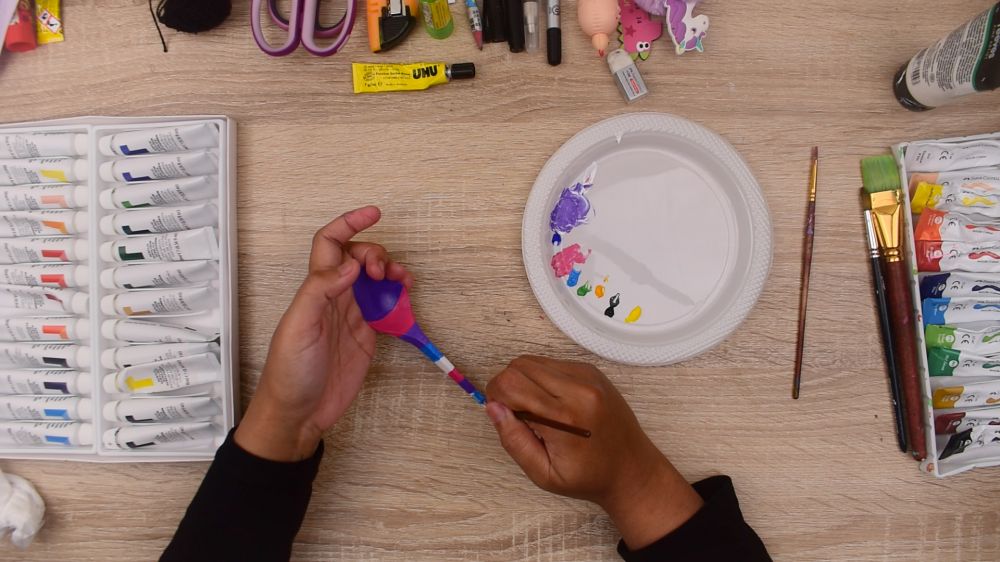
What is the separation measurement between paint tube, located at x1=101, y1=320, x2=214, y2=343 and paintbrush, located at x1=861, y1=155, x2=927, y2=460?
Answer: 743 millimetres

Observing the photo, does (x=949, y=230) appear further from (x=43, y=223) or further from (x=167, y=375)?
(x=43, y=223)

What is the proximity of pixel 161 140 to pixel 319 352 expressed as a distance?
305 mm

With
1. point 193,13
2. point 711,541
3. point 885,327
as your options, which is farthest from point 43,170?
point 885,327

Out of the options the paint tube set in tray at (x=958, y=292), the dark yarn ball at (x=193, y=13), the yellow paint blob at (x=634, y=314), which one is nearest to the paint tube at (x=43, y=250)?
the dark yarn ball at (x=193, y=13)

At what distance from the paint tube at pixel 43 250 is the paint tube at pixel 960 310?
92cm

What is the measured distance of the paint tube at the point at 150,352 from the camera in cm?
64

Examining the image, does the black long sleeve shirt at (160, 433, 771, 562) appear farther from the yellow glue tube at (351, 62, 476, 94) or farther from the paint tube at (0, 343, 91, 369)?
the yellow glue tube at (351, 62, 476, 94)

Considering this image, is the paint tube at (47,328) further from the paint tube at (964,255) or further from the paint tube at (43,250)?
the paint tube at (964,255)

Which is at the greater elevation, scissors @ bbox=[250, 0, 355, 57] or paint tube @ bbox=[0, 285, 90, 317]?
scissors @ bbox=[250, 0, 355, 57]

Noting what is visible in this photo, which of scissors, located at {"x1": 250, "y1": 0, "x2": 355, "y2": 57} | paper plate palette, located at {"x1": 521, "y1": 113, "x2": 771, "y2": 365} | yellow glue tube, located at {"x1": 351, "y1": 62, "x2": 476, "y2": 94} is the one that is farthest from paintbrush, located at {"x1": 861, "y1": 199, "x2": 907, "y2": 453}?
scissors, located at {"x1": 250, "y1": 0, "x2": 355, "y2": 57}

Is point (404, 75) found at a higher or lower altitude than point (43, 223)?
higher

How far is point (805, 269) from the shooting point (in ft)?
2.13

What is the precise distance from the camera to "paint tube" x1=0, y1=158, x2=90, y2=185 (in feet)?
2.14

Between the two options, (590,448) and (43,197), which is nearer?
(590,448)
